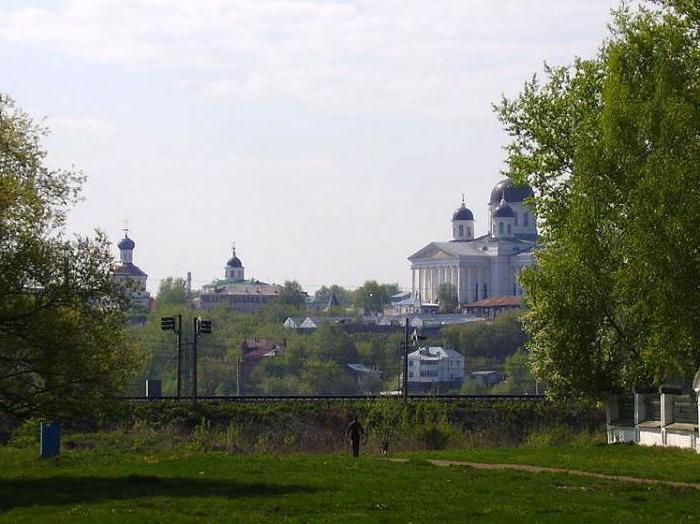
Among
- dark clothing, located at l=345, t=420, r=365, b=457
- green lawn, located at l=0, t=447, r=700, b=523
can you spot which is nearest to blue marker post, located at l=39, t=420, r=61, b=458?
green lawn, located at l=0, t=447, r=700, b=523

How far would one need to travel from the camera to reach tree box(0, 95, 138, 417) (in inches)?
1262

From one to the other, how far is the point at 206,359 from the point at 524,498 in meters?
137

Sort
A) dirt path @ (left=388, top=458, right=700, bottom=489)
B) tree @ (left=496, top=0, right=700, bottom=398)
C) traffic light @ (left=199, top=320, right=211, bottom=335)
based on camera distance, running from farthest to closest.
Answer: traffic light @ (left=199, top=320, right=211, bottom=335) → tree @ (left=496, top=0, right=700, bottom=398) → dirt path @ (left=388, top=458, right=700, bottom=489)

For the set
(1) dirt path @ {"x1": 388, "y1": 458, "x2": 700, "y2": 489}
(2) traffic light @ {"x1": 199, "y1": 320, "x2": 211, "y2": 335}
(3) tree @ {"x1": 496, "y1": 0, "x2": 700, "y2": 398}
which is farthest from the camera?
(2) traffic light @ {"x1": 199, "y1": 320, "x2": 211, "y2": 335}

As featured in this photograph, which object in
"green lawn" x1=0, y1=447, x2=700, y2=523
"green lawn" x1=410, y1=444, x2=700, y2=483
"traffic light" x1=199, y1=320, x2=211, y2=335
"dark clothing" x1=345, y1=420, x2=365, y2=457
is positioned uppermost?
"traffic light" x1=199, y1=320, x2=211, y2=335

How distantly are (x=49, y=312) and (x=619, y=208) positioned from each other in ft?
54.9

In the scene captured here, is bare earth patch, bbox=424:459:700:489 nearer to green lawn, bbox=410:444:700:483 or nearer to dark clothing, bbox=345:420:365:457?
green lawn, bbox=410:444:700:483

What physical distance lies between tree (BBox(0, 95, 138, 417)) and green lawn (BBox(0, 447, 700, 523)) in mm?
1666

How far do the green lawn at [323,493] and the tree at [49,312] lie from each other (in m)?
1.67

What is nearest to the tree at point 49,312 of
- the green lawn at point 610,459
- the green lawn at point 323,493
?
the green lawn at point 323,493

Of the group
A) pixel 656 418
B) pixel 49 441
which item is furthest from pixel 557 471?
pixel 49 441

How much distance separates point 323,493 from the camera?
92.3 ft

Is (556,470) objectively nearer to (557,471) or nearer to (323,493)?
(557,471)

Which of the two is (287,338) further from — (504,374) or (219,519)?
(219,519)
